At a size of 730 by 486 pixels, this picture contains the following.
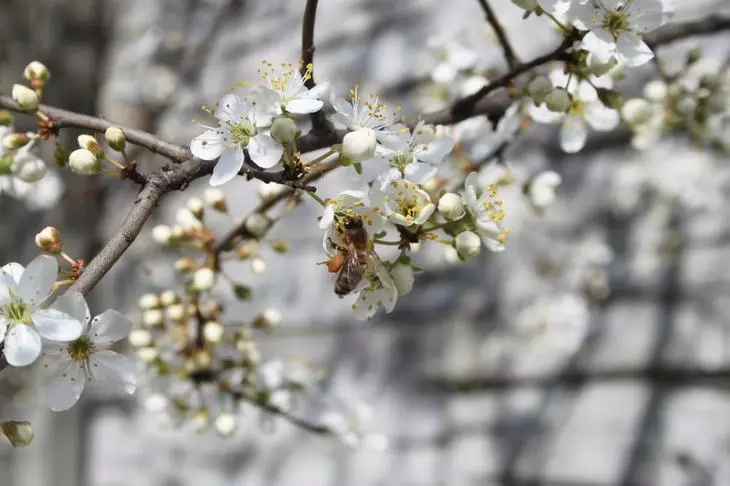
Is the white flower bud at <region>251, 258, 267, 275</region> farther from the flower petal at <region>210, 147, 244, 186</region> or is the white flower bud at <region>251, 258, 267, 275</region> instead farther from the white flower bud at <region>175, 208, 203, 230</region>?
the flower petal at <region>210, 147, 244, 186</region>

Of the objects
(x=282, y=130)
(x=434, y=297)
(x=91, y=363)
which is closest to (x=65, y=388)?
(x=91, y=363)

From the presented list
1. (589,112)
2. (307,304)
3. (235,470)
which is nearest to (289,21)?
(307,304)

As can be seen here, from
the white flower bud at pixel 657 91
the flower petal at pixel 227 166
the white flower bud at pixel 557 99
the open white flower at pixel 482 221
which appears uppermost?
the white flower bud at pixel 657 91

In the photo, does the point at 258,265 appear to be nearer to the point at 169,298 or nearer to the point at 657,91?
the point at 169,298

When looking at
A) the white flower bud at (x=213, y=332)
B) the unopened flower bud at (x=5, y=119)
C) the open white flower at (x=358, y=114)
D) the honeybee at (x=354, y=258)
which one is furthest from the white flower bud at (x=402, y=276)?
the unopened flower bud at (x=5, y=119)

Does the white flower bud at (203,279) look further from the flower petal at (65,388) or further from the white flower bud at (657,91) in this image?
the white flower bud at (657,91)

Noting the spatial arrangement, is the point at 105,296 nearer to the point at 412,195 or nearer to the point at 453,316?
the point at 453,316

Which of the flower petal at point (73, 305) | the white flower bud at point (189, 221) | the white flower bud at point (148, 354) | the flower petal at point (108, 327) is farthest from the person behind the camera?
the white flower bud at point (148, 354)
